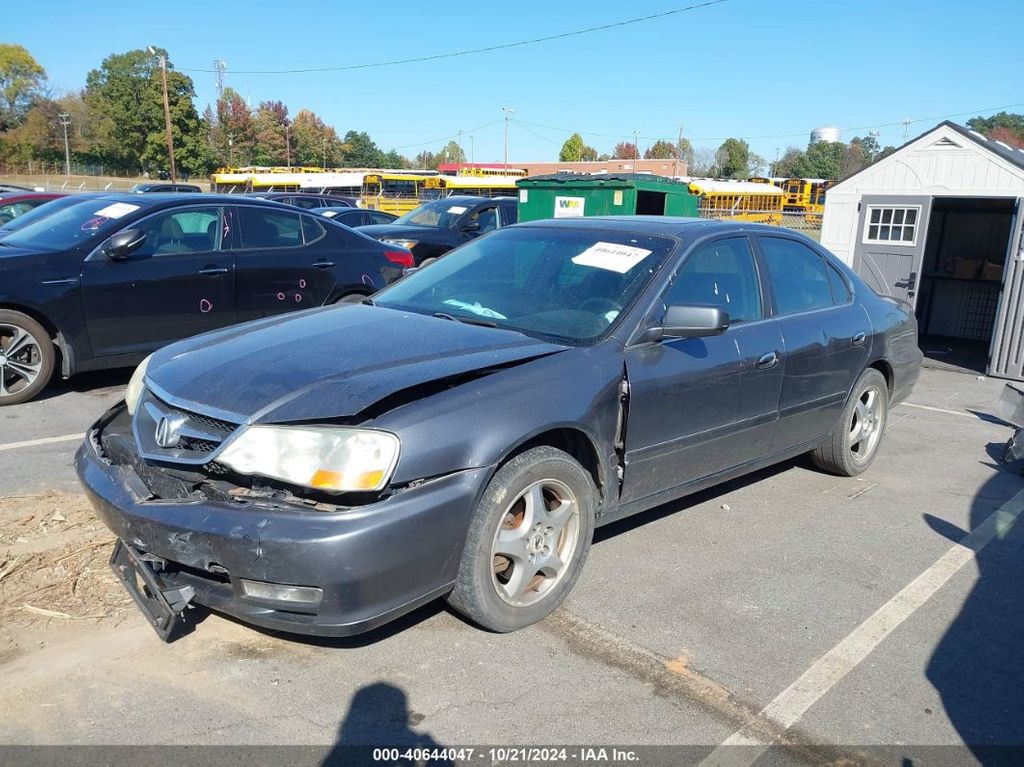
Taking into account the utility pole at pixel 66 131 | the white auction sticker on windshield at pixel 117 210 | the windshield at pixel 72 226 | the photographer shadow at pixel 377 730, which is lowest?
the photographer shadow at pixel 377 730

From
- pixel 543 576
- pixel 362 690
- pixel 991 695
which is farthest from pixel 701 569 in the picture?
pixel 362 690

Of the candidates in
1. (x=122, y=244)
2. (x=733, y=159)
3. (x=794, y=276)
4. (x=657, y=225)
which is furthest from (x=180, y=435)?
(x=733, y=159)

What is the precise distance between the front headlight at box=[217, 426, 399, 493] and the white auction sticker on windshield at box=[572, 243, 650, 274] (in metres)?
1.73

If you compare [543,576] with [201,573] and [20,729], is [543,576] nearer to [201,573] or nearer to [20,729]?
[201,573]

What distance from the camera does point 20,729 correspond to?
2594 mm

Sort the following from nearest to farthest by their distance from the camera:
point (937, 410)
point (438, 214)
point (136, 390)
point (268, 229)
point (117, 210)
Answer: point (136, 390), point (117, 210), point (268, 229), point (937, 410), point (438, 214)

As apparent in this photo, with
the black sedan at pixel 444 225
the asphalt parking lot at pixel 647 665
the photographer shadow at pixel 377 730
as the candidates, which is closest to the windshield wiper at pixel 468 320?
the asphalt parking lot at pixel 647 665

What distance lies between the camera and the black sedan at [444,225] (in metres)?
13.2

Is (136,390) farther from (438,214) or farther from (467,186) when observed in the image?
(467,186)

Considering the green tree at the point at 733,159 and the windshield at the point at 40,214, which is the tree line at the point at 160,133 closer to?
the green tree at the point at 733,159

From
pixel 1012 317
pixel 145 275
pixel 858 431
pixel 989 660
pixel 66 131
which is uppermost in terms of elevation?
pixel 66 131

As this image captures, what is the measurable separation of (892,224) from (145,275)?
9.22 meters

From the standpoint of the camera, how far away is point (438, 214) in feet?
47.2

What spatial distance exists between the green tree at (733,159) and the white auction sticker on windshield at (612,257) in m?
98.2
